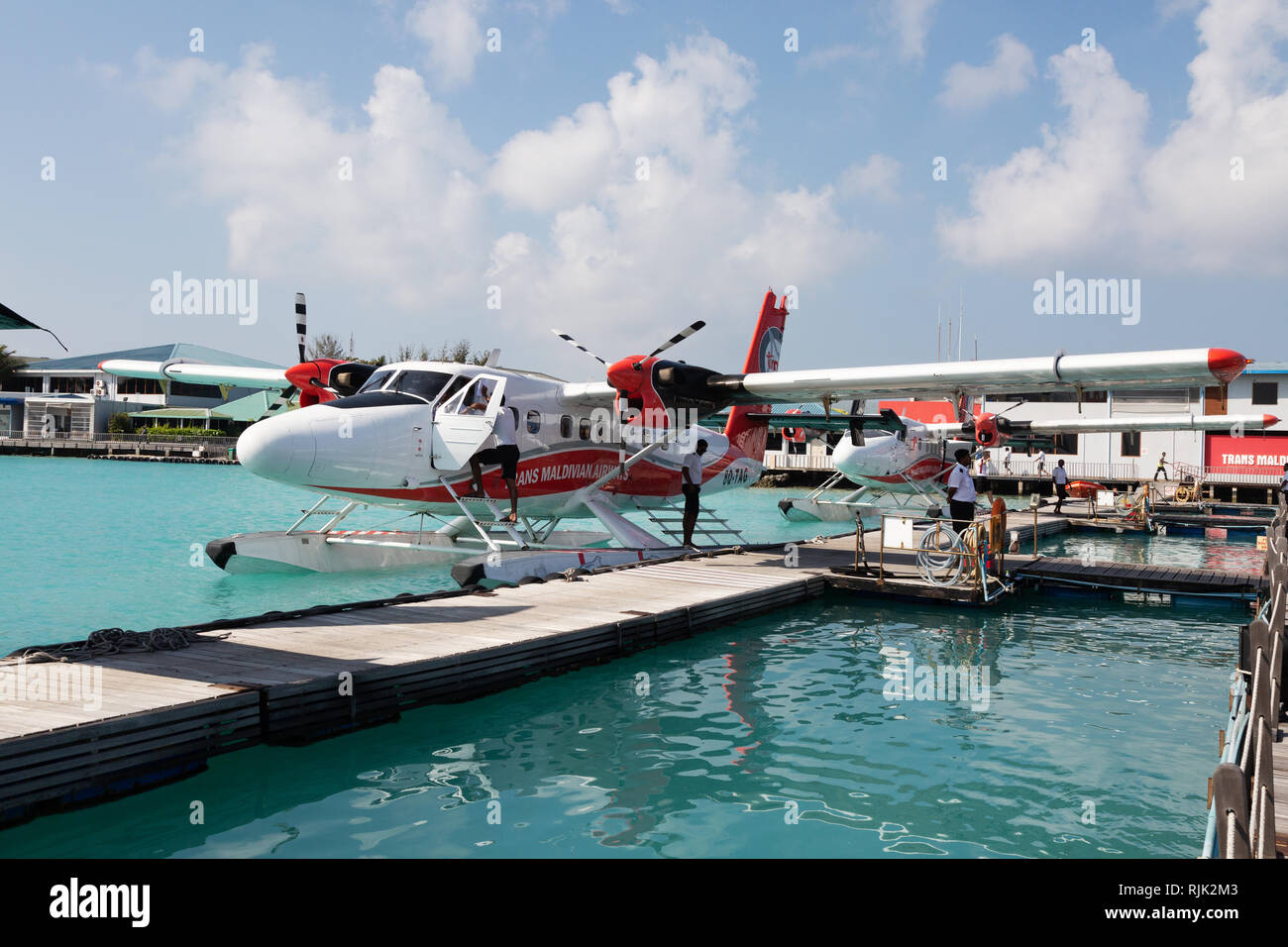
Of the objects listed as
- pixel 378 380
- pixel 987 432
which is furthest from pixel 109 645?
pixel 987 432

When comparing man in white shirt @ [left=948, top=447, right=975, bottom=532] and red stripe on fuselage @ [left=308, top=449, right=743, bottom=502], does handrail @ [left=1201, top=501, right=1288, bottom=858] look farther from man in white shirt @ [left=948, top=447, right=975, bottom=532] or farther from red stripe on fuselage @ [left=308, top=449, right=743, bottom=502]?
red stripe on fuselage @ [left=308, top=449, right=743, bottom=502]

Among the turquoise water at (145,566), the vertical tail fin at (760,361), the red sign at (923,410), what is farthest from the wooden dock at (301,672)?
the red sign at (923,410)

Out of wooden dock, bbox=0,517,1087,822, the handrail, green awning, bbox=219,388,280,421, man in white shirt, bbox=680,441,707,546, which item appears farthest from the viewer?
green awning, bbox=219,388,280,421

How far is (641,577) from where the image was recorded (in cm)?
1175

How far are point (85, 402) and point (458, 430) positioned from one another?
68744mm

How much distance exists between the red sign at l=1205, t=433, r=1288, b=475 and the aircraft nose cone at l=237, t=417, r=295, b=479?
135ft

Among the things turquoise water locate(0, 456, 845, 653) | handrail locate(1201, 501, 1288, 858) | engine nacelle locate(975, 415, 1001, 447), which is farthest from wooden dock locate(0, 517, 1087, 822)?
engine nacelle locate(975, 415, 1001, 447)

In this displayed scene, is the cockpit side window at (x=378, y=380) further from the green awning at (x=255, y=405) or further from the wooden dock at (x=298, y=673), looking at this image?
the green awning at (x=255, y=405)

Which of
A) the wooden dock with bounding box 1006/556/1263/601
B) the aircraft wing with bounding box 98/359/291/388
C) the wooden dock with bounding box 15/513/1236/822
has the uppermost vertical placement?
the aircraft wing with bounding box 98/359/291/388

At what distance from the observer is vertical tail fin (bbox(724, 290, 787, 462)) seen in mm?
18359

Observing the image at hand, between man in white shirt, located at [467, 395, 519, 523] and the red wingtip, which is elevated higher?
the red wingtip
